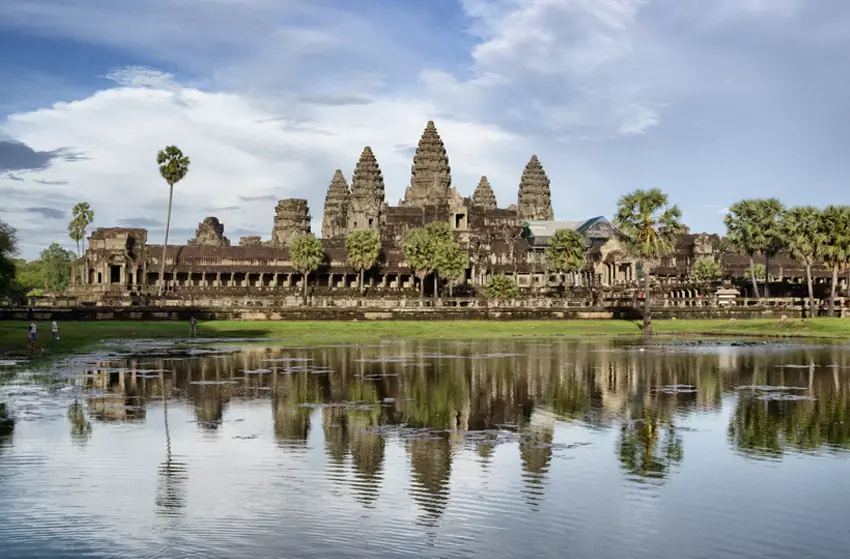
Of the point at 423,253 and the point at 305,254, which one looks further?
the point at 305,254

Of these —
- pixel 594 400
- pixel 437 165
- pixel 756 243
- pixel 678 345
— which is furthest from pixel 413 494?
pixel 437 165

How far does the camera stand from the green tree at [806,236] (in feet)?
290

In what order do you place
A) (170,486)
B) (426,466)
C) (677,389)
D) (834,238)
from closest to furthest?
(170,486) < (426,466) < (677,389) < (834,238)

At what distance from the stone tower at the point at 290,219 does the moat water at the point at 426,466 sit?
15029cm

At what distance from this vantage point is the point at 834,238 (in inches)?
3469

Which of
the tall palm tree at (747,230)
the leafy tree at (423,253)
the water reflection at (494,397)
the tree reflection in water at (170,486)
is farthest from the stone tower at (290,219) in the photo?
the tree reflection in water at (170,486)

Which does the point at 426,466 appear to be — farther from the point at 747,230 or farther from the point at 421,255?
the point at 421,255

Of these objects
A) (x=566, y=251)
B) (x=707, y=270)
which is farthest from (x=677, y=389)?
(x=707, y=270)

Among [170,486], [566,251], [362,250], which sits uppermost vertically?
[362,250]

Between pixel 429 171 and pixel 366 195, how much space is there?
11375 millimetres

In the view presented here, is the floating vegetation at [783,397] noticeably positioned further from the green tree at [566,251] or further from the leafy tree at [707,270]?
the leafy tree at [707,270]

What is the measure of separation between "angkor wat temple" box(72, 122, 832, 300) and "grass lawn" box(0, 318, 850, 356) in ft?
183

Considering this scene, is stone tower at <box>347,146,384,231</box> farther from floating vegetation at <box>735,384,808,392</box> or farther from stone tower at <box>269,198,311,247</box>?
floating vegetation at <box>735,384,808,392</box>

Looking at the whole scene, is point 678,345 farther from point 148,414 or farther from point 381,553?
point 381,553
